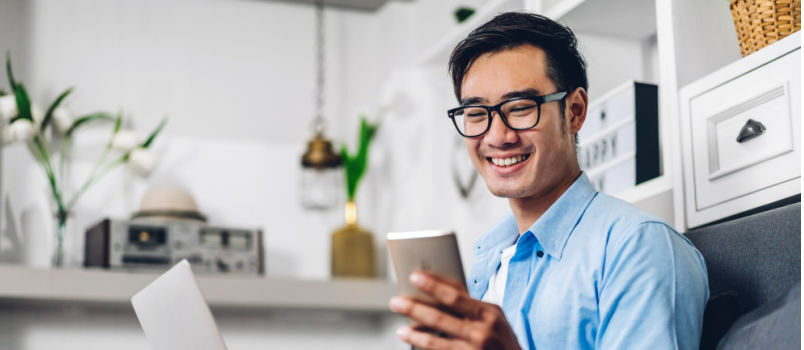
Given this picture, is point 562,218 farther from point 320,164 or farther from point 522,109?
point 320,164

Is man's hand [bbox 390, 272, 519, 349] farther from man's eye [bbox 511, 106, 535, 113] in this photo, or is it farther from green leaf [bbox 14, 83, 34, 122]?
green leaf [bbox 14, 83, 34, 122]

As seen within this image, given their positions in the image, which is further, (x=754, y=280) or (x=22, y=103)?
(x=22, y=103)

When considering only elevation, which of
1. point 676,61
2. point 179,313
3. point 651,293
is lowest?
point 179,313

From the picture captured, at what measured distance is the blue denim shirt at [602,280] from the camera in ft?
4.20

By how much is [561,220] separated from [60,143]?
8.95 feet

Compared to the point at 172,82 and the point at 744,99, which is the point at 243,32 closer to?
the point at 172,82

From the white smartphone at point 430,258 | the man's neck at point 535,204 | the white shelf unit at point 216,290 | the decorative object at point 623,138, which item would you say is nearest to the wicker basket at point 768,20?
the decorative object at point 623,138

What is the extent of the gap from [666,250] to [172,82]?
9.82 feet

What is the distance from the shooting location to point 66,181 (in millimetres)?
3668

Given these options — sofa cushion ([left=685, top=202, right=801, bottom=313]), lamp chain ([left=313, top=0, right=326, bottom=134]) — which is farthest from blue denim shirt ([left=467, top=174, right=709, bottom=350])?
lamp chain ([left=313, top=0, right=326, bottom=134])

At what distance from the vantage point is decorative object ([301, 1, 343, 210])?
3.79m

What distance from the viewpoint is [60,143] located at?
3693 mm

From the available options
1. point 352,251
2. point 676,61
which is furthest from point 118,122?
point 676,61

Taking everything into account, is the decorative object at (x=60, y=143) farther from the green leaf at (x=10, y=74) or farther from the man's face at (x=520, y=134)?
the man's face at (x=520, y=134)
